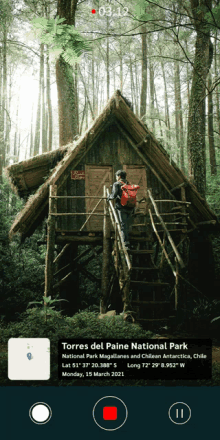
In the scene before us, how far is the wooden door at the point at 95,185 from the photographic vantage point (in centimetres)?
1037

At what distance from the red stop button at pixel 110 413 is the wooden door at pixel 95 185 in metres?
8.27

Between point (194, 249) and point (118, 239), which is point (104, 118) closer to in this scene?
point (118, 239)

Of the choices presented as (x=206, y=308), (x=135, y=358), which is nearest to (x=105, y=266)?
(x=206, y=308)

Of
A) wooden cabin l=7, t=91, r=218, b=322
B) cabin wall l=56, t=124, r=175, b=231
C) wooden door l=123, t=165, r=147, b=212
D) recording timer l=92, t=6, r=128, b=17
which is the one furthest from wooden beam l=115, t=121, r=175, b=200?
recording timer l=92, t=6, r=128, b=17

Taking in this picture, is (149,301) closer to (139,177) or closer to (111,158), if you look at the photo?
(139,177)

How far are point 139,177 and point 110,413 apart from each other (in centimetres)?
921

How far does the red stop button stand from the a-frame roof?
7.31 meters

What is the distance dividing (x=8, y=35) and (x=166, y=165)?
22.6 feet

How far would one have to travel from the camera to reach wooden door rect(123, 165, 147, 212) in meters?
10.8

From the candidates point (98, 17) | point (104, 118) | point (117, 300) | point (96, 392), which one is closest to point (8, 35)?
point (98, 17)

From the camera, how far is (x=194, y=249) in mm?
10898

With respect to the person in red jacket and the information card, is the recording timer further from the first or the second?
the person in red jacket

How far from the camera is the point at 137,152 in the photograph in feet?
35.7

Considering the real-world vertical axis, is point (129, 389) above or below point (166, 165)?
below
